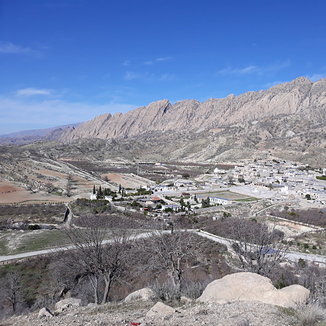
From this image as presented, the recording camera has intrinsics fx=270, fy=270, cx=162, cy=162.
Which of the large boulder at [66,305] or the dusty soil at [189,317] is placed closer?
the dusty soil at [189,317]

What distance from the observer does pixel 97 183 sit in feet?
217

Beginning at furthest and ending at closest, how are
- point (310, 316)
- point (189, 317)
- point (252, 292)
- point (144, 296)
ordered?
point (144, 296)
point (252, 292)
point (189, 317)
point (310, 316)

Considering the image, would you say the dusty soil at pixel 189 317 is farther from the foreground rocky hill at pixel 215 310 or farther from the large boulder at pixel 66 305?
the large boulder at pixel 66 305

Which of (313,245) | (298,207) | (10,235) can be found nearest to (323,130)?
(298,207)

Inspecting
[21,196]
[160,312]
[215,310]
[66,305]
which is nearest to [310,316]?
[215,310]

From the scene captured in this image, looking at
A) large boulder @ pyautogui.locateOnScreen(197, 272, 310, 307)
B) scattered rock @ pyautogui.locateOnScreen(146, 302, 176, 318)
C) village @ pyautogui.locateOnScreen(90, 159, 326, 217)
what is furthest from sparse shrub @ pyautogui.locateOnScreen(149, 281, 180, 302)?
village @ pyautogui.locateOnScreen(90, 159, 326, 217)

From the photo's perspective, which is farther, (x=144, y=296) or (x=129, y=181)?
(x=129, y=181)

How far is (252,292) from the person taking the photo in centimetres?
774

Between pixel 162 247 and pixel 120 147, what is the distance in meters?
164

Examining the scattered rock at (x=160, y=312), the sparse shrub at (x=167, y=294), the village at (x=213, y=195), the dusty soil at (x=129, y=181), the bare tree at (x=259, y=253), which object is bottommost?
the dusty soil at (x=129, y=181)

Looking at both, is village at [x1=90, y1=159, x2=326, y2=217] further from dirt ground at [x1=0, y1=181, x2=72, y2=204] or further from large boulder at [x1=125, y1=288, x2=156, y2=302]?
large boulder at [x1=125, y1=288, x2=156, y2=302]

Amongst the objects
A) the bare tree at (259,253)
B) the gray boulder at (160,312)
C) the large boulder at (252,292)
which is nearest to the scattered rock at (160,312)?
the gray boulder at (160,312)

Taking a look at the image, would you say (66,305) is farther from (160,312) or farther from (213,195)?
(213,195)

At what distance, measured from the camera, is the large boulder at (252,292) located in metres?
7.15
